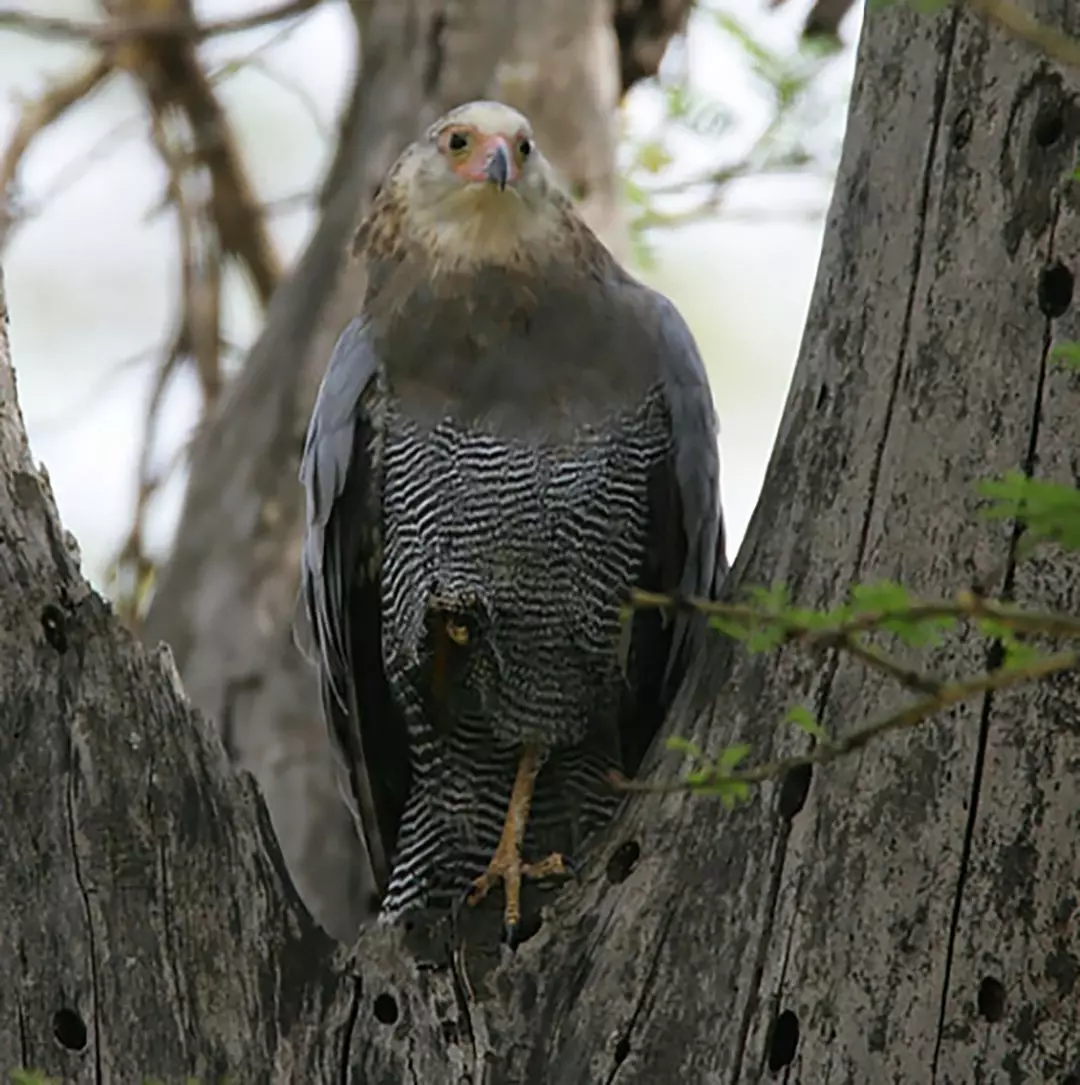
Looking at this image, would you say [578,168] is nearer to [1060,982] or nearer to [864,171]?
[864,171]

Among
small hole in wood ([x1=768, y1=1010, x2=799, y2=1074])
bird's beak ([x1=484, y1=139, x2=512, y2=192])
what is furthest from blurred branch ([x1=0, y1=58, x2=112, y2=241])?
small hole in wood ([x1=768, y1=1010, x2=799, y2=1074])

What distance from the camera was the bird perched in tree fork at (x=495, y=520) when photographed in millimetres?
4156

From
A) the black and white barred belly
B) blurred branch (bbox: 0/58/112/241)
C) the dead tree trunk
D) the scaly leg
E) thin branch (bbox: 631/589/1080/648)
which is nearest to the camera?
thin branch (bbox: 631/589/1080/648)

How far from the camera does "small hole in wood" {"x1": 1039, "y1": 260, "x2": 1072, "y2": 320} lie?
3096 millimetres

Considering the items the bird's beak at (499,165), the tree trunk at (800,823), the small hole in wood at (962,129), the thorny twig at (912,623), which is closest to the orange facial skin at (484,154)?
the bird's beak at (499,165)

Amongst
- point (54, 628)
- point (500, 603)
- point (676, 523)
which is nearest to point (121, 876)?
point (54, 628)

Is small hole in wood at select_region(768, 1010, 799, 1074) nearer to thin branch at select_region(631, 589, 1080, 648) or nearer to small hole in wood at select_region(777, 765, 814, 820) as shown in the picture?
small hole in wood at select_region(777, 765, 814, 820)

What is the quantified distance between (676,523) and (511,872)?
0.80 m

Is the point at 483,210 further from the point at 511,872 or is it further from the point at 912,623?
the point at 912,623

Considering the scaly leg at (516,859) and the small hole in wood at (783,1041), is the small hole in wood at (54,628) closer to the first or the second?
the scaly leg at (516,859)

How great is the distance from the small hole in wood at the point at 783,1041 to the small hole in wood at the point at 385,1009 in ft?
2.01

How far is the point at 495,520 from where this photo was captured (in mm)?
4129

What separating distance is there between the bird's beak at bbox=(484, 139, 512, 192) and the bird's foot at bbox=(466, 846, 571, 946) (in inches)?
54.5

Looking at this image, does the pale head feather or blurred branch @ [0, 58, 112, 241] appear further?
blurred branch @ [0, 58, 112, 241]
